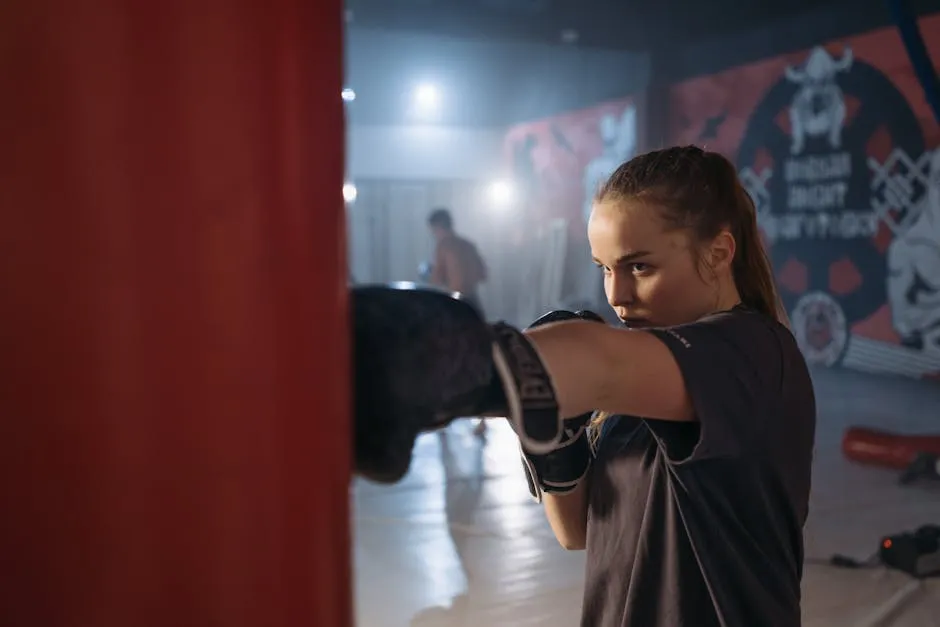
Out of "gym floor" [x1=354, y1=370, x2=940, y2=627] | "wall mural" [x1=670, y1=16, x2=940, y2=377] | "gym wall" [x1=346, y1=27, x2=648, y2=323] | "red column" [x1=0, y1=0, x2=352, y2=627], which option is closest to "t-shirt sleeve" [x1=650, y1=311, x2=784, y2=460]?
"red column" [x1=0, y1=0, x2=352, y2=627]

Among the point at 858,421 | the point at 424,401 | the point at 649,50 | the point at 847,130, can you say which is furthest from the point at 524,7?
the point at 424,401

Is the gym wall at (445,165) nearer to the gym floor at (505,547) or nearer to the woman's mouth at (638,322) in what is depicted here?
the gym floor at (505,547)

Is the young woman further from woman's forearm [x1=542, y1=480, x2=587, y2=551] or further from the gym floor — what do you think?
the gym floor

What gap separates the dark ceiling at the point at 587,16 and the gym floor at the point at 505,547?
12.4 feet

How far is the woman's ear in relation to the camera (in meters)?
0.84

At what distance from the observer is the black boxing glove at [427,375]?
49cm

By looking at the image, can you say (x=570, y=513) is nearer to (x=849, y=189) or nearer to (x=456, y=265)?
(x=456, y=265)

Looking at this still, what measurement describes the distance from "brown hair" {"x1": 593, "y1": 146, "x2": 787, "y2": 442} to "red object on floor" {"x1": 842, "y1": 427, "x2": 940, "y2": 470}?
288cm

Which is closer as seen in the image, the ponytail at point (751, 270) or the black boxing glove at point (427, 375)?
the black boxing glove at point (427, 375)

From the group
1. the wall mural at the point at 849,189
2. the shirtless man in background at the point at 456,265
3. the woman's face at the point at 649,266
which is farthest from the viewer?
the wall mural at the point at 849,189

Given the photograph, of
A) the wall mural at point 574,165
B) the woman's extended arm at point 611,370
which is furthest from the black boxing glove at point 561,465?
the wall mural at point 574,165

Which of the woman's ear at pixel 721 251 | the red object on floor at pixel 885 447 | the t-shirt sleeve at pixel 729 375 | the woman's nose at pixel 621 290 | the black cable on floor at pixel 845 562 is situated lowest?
the black cable on floor at pixel 845 562

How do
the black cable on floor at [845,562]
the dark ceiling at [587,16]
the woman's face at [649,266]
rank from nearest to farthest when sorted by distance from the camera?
the woman's face at [649,266] < the black cable on floor at [845,562] < the dark ceiling at [587,16]

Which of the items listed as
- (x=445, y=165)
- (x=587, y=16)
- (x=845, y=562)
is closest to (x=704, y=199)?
(x=845, y=562)
